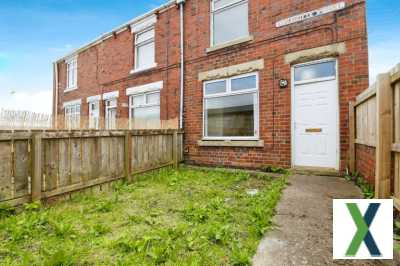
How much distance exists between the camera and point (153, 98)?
9.35 metres

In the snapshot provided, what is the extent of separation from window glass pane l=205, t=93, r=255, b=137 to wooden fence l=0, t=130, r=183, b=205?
241cm

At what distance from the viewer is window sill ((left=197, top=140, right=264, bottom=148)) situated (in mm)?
6379

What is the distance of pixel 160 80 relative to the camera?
8.95 metres

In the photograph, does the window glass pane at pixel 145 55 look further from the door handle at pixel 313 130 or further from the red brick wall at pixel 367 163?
the red brick wall at pixel 367 163

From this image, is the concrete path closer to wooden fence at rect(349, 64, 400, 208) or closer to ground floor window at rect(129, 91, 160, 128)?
wooden fence at rect(349, 64, 400, 208)

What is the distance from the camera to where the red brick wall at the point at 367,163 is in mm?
3369

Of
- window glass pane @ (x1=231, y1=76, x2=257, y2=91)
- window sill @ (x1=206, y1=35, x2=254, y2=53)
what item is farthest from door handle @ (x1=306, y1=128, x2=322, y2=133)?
window sill @ (x1=206, y1=35, x2=254, y2=53)

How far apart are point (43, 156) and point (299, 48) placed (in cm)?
652

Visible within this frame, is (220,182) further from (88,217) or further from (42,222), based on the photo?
(42,222)

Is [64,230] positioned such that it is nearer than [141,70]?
Yes

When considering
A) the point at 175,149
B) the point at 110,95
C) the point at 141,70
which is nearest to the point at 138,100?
the point at 141,70

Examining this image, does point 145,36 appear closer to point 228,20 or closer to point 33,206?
point 228,20

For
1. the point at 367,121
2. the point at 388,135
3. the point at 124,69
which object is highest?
→ the point at 124,69

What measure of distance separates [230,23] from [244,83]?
89.6 inches
